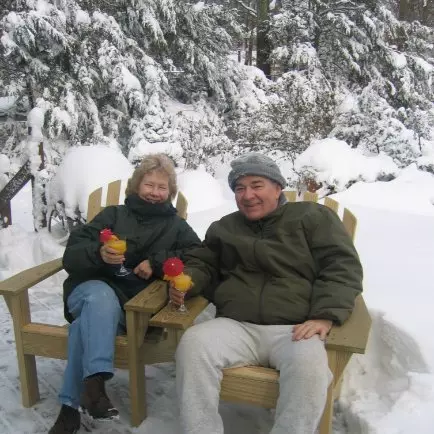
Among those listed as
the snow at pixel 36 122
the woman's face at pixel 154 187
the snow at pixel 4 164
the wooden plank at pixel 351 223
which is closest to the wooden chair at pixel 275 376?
the wooden plank at pixel 351 223

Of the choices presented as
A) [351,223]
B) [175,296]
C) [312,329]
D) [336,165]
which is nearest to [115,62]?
[336,165]

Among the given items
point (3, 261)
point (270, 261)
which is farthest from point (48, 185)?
point (270, 261)

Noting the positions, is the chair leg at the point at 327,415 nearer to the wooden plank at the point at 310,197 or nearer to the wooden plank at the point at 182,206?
the wooden plank at the point at 310,197

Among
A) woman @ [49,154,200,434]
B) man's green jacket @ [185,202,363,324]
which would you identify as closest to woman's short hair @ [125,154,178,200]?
woman @ [49,154,200,434]

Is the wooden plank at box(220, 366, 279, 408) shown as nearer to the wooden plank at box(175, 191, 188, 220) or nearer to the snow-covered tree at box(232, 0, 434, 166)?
the wooden plank at box(175, 191, 188, 220)

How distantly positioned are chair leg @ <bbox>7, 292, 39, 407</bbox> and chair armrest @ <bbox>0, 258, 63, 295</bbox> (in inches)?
2.7

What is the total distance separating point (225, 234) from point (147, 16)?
5.95 m

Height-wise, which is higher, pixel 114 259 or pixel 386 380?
pixel 114 259

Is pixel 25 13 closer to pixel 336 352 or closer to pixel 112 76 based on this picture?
pixel 112 76

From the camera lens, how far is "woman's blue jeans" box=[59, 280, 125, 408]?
218 cm

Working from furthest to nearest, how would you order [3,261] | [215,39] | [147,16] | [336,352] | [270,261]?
[215,39], [147,16], [3,261], [270,261], [336,352]

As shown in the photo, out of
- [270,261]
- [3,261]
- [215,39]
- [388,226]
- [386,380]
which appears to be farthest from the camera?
[215,39]

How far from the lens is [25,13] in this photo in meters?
5.13

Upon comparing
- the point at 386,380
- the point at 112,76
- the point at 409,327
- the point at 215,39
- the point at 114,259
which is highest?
the point at 215,39
